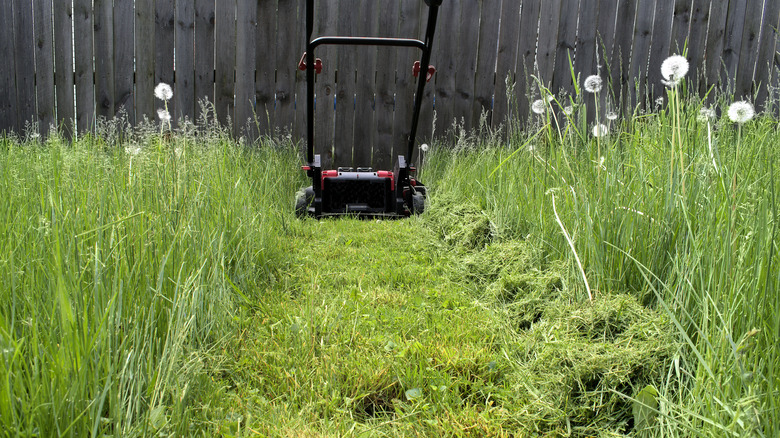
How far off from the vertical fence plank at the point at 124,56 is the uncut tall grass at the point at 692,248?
3.88 metres

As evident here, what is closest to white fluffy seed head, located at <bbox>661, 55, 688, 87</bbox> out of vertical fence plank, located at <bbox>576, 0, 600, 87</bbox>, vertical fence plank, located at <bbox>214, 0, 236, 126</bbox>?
vertical fence plank, located at <bbox>576, 0, 600, 87</bbox>

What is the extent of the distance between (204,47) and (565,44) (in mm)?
3472

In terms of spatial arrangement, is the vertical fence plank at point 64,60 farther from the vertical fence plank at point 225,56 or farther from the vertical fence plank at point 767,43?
the vertical fence plank at point 767,43

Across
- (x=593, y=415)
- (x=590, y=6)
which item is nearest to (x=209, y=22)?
(x=590, y=6)

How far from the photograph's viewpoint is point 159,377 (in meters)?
1.17

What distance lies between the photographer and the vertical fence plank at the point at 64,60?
16.3 ft

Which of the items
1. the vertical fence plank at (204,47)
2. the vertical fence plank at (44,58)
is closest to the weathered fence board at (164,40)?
the vertical fence plank at (204,47)

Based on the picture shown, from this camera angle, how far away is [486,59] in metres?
5.33

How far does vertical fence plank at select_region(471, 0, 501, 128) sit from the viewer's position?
5.25 meters

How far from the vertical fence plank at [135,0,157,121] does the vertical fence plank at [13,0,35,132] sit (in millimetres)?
930

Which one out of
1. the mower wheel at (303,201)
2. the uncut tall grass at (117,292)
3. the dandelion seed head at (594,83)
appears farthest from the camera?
the mower wheel at (303,201)

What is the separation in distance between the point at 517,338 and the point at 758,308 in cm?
79

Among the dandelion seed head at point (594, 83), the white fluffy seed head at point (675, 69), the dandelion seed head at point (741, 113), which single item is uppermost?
the white fluffy seed head at point (675, 69)

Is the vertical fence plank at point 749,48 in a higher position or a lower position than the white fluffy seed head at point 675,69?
higher
